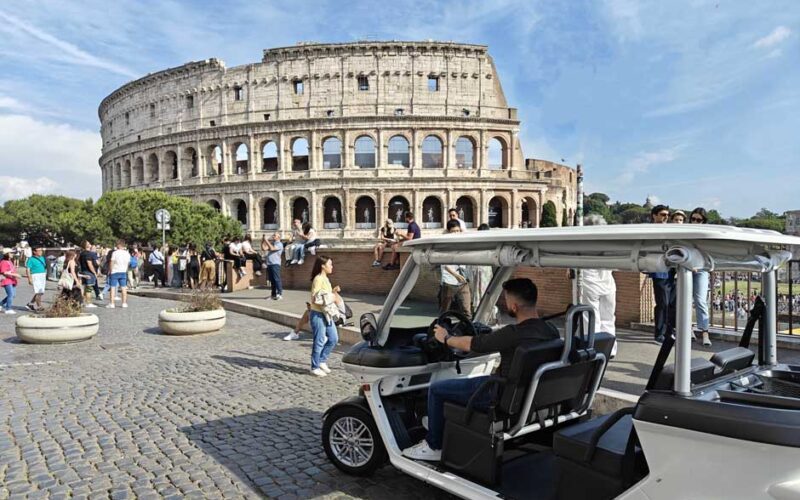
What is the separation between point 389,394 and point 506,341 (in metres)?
1.22

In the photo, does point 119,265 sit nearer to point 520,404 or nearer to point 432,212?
point 520,404

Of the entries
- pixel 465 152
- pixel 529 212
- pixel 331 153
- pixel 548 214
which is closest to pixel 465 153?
pixel 465 152

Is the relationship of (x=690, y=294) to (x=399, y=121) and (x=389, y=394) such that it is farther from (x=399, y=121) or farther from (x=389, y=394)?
(x=399, y=121)

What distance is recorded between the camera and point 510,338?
3.41 metres

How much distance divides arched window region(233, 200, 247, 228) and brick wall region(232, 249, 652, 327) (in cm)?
3790

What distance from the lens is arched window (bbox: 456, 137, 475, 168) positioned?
5344 cm

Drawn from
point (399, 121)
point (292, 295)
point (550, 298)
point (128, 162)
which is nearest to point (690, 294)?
point (550, 298)

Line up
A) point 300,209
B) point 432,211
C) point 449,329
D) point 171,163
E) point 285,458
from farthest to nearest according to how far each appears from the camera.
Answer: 1. point 171,163
2. point 300,209
3. point 432,211
4. point 285,458
5. point 449,329

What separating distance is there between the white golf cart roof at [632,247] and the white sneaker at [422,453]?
54.4 inches

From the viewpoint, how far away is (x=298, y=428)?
5.49m

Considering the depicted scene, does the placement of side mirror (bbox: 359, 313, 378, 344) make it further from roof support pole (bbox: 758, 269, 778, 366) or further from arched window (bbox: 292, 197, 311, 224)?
arched window (bbox: 292, 197, 311, 224)

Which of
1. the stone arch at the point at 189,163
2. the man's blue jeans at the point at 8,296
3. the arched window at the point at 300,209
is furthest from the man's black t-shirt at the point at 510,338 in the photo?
the stone arch at the point at 189,163

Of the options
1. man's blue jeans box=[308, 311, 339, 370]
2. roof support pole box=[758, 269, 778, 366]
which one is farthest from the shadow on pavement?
roof support pole box=[758, 269, 778, 366]

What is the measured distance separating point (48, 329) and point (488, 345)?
10039mm
